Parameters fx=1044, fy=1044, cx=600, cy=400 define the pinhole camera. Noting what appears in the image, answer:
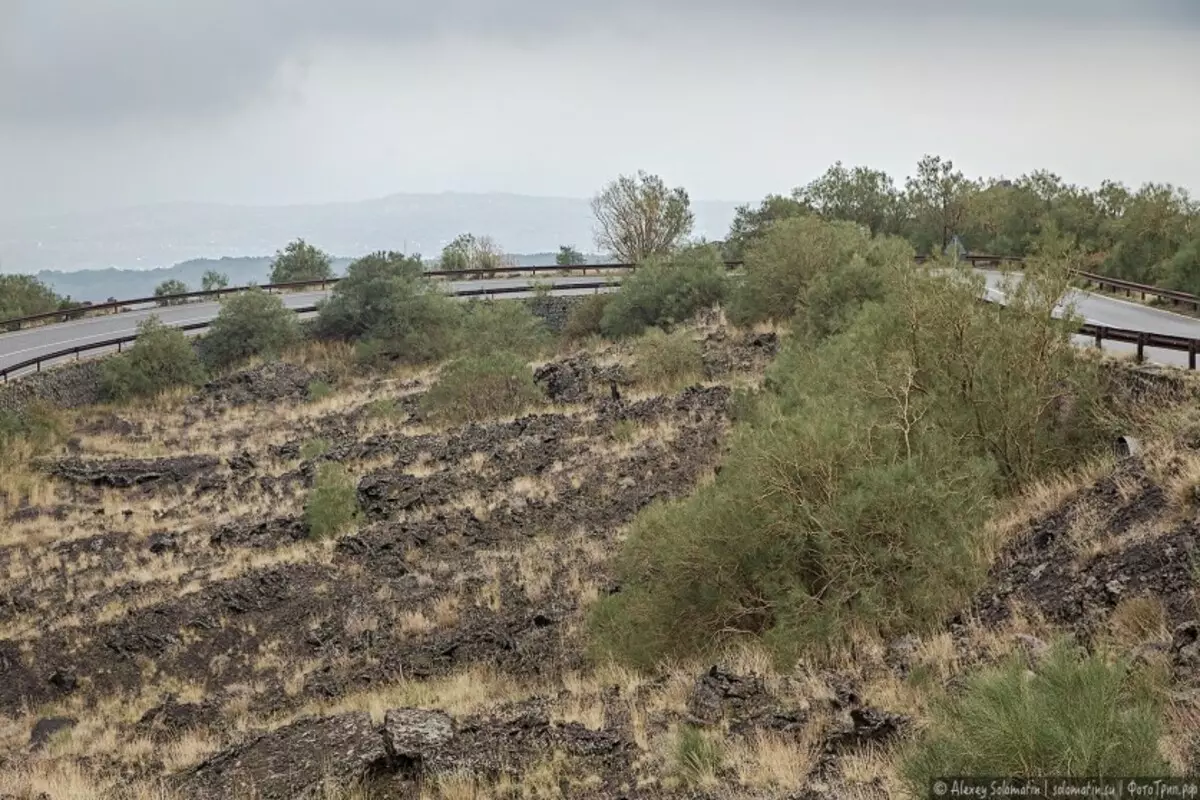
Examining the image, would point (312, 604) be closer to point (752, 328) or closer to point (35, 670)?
point (35, 670)

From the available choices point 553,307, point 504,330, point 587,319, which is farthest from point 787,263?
point 553,307

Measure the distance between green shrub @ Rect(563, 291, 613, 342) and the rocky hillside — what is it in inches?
511

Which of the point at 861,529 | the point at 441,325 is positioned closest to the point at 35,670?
the point at 861,529

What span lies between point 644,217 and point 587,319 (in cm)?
1694

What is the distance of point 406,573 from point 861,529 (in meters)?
9.65

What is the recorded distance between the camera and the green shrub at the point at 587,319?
4494cm

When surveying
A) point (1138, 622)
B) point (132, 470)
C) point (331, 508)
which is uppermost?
point (1138, 622)

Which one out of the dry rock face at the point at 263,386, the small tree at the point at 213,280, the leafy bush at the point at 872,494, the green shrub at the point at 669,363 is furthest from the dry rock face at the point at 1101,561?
the small tree at the point at 213,280

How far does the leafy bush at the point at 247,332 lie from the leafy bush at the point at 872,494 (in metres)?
33.0

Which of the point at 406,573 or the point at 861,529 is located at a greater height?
the point at 861,529

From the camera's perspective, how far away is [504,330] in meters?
40.6

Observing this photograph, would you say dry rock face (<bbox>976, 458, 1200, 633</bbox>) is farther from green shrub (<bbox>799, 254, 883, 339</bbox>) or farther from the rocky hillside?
green shrub (<bbox>799, 254, 883, 339</bbox>)

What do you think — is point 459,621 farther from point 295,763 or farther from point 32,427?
point 32,427

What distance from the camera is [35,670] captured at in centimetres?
1584
